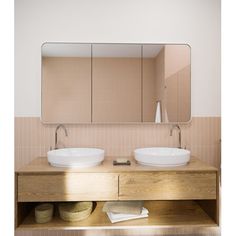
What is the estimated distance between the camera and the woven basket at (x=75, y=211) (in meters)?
1.99

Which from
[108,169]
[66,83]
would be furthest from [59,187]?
[66,83]

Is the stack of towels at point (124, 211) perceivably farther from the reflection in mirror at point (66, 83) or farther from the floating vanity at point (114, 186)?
the reflection in mirror at point (66, 83)

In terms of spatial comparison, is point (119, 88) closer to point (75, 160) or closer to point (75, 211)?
point (75, 160)

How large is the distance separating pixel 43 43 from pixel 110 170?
1.36 m

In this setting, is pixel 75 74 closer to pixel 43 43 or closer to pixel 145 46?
pixel 43 43

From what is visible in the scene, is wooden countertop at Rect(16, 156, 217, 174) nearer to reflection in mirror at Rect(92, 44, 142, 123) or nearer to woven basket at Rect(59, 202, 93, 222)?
woven basket at Rect(59, 202, 93, 222)

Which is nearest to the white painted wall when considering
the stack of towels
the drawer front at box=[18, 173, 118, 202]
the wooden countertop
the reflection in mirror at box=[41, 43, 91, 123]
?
the reflection in mirror at box=[41, 43, 91, 123]

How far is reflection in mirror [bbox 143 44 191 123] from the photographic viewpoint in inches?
95.0

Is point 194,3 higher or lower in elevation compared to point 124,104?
higher

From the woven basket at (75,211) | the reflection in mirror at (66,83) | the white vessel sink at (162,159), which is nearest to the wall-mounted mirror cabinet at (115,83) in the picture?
the reflection in mirror at (66,83)

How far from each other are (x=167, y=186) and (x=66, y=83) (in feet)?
4.29

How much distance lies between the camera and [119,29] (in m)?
2.40

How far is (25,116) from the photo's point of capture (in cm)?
238
